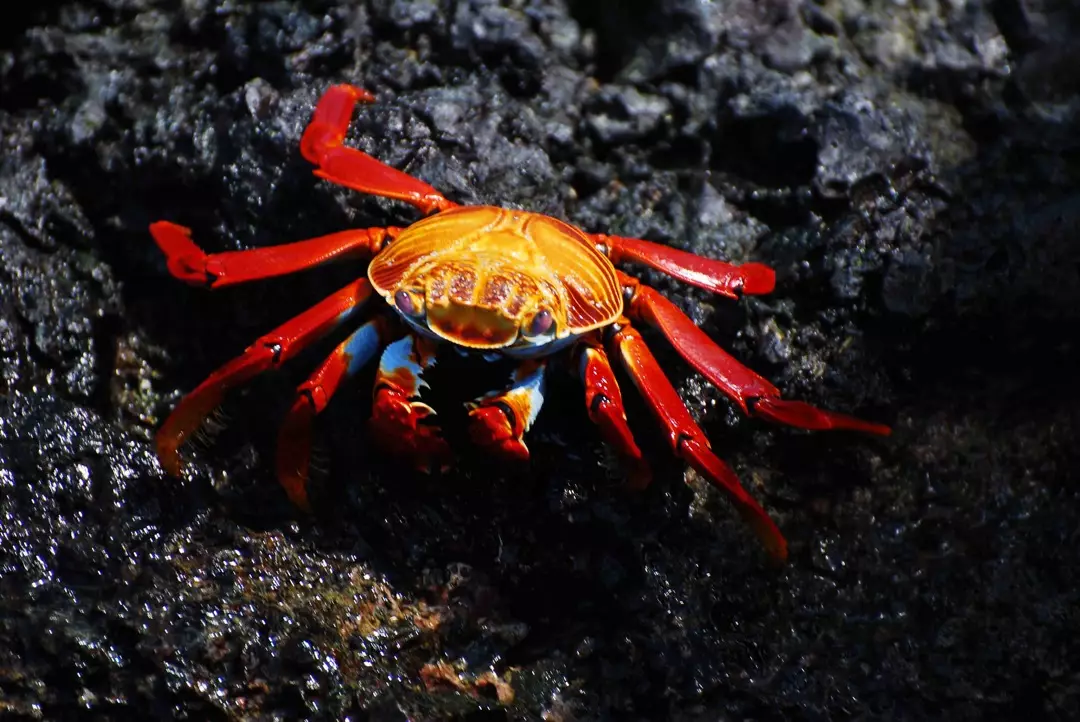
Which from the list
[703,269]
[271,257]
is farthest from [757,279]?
[271,257]

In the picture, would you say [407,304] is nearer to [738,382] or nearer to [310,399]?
[310,399]

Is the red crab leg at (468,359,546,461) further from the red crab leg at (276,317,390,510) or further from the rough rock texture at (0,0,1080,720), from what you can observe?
the red crab leg at (276,317,390,510)

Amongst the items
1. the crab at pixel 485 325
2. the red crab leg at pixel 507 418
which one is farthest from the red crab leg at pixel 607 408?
the red crab leg at pixel 507 418

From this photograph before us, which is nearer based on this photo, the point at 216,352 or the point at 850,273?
the point at 850,273

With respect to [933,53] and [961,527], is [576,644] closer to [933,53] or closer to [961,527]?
[961,527]

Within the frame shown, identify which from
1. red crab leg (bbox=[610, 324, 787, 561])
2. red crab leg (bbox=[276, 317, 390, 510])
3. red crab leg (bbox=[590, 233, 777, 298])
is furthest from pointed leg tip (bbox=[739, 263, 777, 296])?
red crab leg (bbox=[276, 317, 390, 510])

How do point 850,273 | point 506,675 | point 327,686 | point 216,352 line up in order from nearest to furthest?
point 327,686
point 506,675
point 850,273
point 216,352

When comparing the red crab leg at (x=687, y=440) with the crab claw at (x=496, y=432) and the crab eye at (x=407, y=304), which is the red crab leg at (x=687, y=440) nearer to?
the crab claw at (x=496, y=432)

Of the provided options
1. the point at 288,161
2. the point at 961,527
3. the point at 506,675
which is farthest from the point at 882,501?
the point at 288,161
